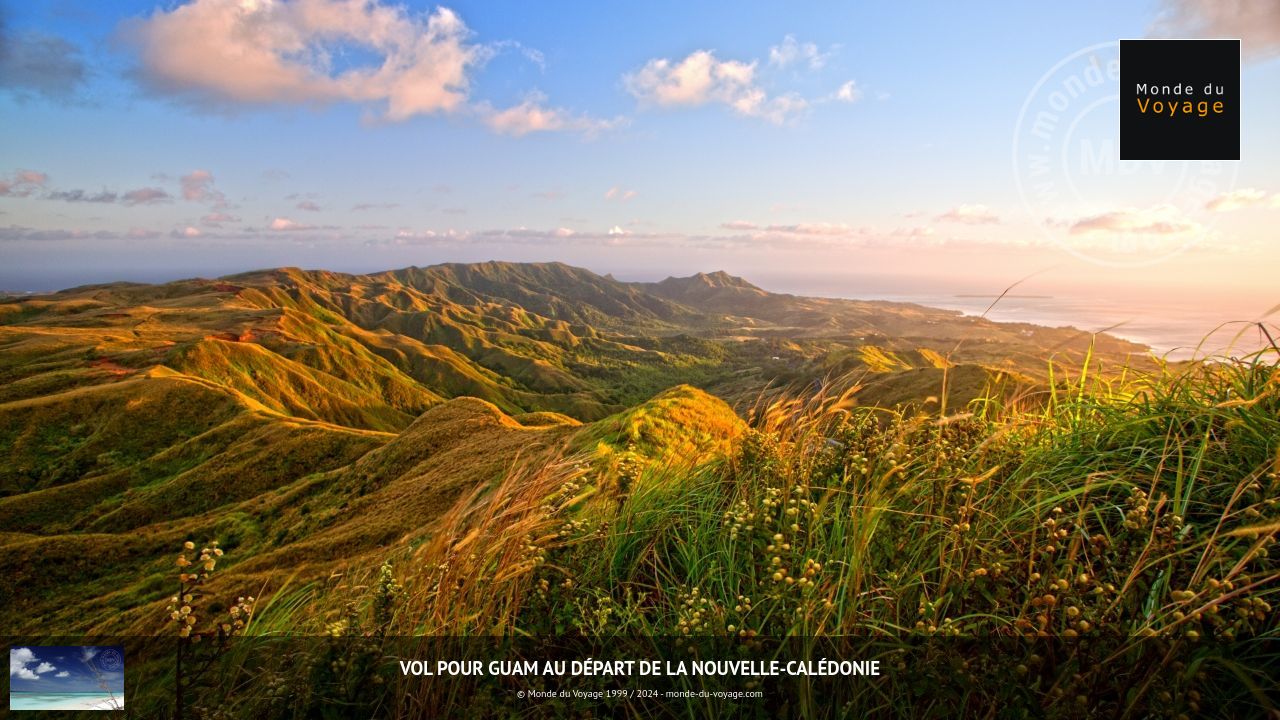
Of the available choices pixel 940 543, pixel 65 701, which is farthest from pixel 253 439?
pixel 940 543

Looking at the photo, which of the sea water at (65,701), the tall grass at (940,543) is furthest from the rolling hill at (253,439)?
the sea water at (65,701)

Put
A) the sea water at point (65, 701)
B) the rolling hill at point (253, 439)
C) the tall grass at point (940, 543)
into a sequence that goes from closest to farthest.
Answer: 1. the tall grass at point (940, 543)
2. the sea water at point (65, 701)
3. the rolling hill at point (253, 439)

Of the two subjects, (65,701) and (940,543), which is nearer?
(940,543)

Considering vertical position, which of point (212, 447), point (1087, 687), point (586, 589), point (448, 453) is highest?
point (1087, 687)

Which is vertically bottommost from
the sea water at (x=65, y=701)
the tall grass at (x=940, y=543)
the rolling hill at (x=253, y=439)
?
the rolling hill at (x=253, y=439)

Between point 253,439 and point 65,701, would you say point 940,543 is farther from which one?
point 253,439

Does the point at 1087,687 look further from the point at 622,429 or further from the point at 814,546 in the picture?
the point at 622,429

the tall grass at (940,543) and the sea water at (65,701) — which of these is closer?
the tall grass at (940,543)

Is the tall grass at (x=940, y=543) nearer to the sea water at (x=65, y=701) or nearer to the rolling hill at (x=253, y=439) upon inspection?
the rolling hill at (x=253, y=439)

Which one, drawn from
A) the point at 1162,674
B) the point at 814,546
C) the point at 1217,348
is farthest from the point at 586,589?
the point at 1217,348

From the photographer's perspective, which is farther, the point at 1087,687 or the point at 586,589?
the point at 586,589

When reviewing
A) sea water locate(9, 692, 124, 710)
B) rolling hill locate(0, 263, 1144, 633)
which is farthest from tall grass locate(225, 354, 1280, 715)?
sea water locate(9, 692, 124, 710)
